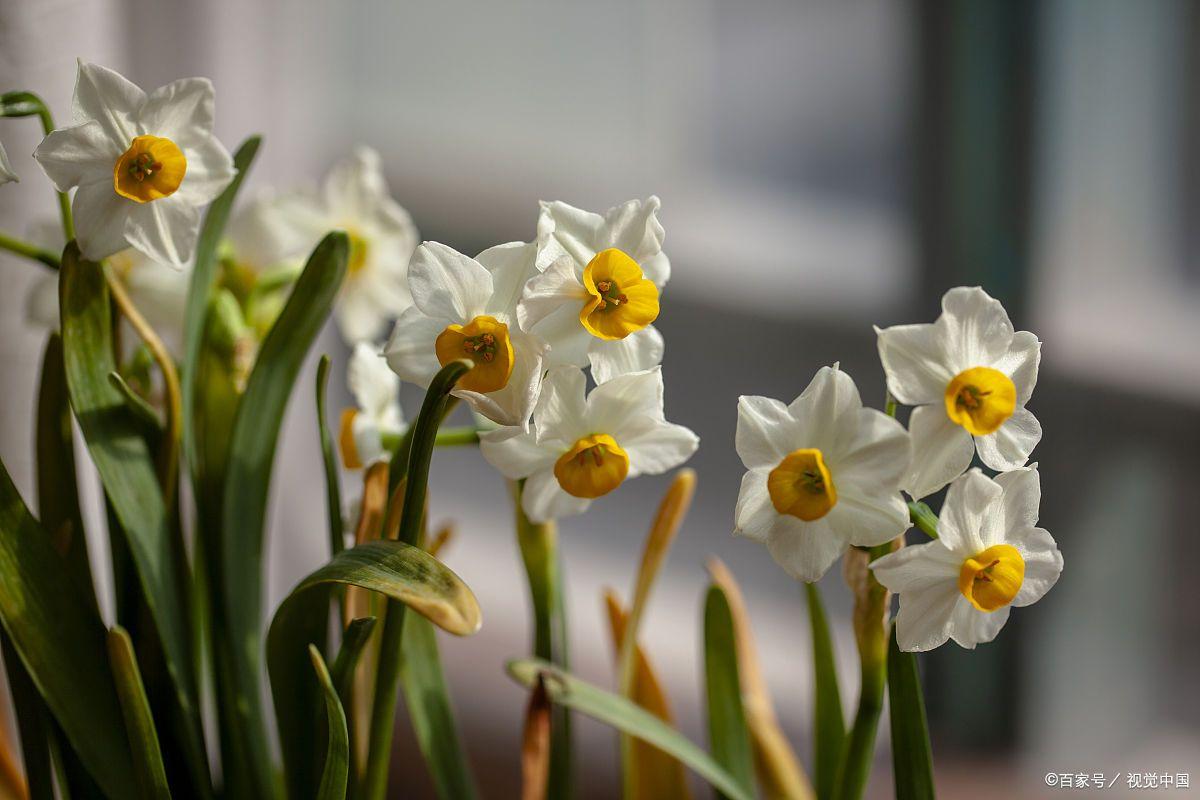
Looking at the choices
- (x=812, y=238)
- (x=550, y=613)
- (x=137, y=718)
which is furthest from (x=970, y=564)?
(x=812, y=238)

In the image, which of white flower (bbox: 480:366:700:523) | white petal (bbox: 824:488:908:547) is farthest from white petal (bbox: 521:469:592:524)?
white petal (bbox: 824:488:908:547)

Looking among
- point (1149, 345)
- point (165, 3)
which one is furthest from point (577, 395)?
point (165, 3)

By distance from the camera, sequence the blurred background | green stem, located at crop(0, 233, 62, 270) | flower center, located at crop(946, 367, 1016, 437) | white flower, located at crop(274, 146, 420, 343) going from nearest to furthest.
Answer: flower center, located at crop(946, 367, 1016, 437) → green stem, located at crop(0, 233, 62, 270) → white flower, located at crop(274, 146, 420, 343) → the blurred background

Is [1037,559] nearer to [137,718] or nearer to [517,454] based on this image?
[517,454]

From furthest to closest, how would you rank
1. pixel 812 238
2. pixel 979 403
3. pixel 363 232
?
pixel 812 238 → pixel 363 232 → pixel 979 403

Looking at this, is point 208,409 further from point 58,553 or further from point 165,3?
point 165,3

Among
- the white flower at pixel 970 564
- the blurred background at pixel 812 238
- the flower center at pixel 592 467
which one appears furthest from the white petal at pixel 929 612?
the blurred background at pixel 812 238

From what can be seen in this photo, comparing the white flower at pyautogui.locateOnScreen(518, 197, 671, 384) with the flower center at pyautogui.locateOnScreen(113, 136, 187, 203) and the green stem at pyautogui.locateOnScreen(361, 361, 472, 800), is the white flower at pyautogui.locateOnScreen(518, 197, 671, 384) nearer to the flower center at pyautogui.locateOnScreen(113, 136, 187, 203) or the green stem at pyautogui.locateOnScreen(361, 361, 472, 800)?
the green stem at pyautogui.locateOnScreen(361, 361, 472, 800)
